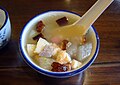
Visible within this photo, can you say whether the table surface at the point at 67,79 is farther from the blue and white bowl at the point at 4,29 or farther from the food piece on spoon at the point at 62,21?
the food piece on spoon at the point at 62,21

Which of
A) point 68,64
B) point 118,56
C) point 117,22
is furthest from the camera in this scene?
point 117,22

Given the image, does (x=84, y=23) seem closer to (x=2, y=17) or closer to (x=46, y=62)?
(x=46, y=62)

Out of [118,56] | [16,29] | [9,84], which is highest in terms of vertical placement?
[16,29]

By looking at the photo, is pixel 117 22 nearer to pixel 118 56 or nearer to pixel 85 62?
pixel 118 56

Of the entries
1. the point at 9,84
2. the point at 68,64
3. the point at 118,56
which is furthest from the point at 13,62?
the point at 118,56

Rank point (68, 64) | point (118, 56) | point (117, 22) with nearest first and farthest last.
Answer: point (68, 64)
point (118, 56)
point (117, 22)

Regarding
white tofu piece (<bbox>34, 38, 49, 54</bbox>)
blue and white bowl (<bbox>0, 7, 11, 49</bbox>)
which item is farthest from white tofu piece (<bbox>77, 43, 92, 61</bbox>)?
blue and white bowl (<bbox>0, 7, 11, 49</bbox>)

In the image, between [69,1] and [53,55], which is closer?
[53,55]
